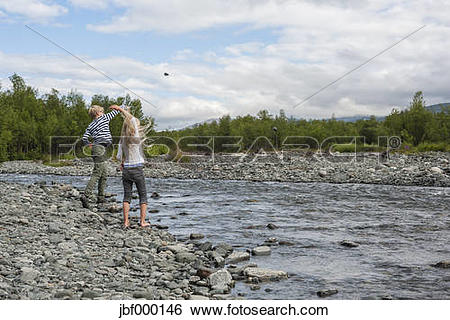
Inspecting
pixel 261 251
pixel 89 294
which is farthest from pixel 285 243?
pixel 89 294

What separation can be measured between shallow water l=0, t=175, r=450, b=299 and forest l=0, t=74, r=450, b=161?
1170 inches

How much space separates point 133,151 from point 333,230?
204 inches

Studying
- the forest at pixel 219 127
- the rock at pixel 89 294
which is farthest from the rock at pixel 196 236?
the forest at pixel 219 127

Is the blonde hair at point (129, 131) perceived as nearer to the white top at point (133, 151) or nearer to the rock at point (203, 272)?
the white top at point (133, 151)

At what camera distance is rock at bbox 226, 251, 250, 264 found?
7.61 m

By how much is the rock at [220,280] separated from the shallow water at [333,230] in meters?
0.19

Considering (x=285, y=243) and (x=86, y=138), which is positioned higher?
(x=86, y=138)

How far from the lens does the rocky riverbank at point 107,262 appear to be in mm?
5629

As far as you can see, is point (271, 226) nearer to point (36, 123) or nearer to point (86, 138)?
point (86, 138)

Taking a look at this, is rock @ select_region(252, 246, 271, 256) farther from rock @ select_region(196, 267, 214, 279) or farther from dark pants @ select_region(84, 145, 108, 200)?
dark pants @ select_region(84, 145, 108, 200)

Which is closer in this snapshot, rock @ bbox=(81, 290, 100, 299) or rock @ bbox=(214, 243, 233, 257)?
rock @ bbox=(81, 290, 100, 299)

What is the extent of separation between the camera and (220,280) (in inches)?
248
